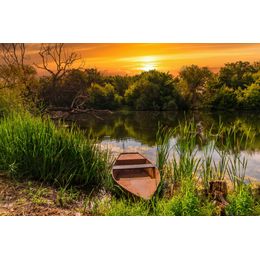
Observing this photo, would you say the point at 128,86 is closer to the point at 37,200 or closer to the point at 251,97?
the point at 251,97

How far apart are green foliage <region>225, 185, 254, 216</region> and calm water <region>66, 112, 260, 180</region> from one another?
23cm

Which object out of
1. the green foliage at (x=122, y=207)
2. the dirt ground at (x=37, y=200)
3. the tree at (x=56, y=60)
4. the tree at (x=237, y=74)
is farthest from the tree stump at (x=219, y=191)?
the tree at (x=56, y=60)

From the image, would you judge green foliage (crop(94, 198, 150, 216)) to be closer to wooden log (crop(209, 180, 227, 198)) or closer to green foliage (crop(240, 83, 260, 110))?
wooden log (crop(209, 180, 227, 198))

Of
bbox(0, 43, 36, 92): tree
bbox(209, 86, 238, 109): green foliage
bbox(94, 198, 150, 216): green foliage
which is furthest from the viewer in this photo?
bbox(209, 86, 238, 109): green foliage

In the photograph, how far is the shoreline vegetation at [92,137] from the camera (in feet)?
13.8

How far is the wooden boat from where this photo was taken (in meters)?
4.26

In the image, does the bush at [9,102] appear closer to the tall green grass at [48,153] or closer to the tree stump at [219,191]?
the tall green grass at [48,153]

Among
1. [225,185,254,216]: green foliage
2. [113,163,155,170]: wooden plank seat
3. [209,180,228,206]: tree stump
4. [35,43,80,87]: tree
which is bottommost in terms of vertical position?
[225,185,254,216]: green foliage

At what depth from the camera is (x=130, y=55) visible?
418 cm

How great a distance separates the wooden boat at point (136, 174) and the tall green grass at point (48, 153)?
15 cm

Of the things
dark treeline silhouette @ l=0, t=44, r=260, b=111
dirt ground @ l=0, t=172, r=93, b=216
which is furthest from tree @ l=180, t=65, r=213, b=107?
dirt ground @ l=0, t=172, r=93, b=216

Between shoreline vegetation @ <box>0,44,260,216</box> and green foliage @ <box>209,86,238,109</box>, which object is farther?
green foliage @ <box>209,86,238,109</box>
